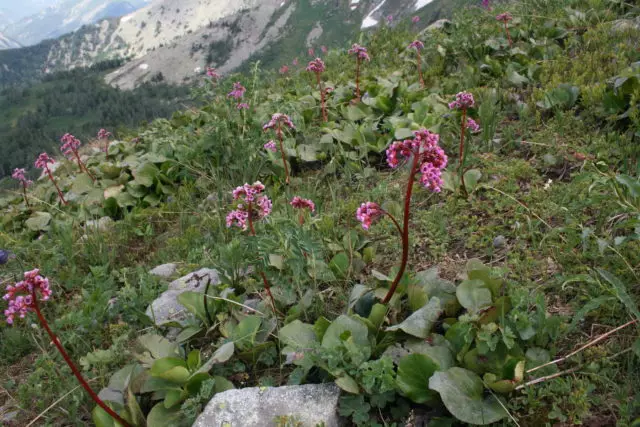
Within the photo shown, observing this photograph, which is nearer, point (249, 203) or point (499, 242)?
point (249, 203)

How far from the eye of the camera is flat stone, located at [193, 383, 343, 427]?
2.02 metres

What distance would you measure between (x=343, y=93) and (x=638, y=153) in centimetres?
361

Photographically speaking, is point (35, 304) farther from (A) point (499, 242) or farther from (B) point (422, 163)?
(A) point (499, 242)

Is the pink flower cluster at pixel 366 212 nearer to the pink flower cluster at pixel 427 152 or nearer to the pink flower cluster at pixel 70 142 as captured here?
→ the pink flower cluster at pixel 427 152

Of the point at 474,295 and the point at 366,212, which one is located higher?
the point at 366,212

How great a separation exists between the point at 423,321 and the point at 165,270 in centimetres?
240

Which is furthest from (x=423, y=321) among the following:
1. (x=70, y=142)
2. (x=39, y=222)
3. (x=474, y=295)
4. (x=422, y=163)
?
(x=70, y=142)

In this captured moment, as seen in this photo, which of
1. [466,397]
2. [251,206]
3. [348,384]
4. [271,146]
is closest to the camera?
[466,397]

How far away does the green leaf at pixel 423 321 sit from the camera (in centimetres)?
222

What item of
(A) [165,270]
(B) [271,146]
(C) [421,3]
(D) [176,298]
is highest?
(B) [271,146]

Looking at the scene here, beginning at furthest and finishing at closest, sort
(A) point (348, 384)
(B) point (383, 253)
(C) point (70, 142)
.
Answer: (C) point (70, 142), (B) point (383, 253), (A) point (348, 384)

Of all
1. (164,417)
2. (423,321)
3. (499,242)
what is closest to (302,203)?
(423,321)

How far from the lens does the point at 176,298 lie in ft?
10.1

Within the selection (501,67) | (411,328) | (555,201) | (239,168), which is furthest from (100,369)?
(501,67)
